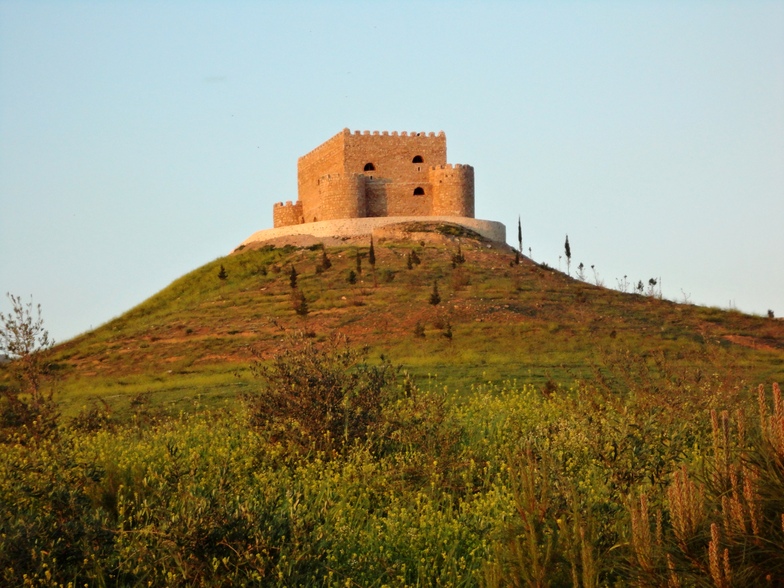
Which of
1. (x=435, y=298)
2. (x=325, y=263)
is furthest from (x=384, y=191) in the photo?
(x=435, y=298)

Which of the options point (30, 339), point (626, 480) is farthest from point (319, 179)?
point (626, 480)

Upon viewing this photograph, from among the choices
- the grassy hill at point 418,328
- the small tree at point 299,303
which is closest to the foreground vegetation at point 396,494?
the grassy hill at point 418,328

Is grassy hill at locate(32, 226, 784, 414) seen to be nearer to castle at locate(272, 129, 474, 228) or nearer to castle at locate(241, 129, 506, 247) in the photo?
castle at locate(241, 129, 506, 247)

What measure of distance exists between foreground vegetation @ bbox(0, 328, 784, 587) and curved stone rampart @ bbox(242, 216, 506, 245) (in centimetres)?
3034

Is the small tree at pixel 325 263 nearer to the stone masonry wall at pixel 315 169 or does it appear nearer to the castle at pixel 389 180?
the castle at pixel 389 180

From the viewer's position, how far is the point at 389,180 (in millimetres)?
46594

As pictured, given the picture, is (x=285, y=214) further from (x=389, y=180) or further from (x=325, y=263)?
(x=325, y=263)

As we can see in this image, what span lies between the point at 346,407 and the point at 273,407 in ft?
3.27

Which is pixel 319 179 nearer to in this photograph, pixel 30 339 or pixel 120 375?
pixel 120 375

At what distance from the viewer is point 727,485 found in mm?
4422

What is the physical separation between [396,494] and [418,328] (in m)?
17.6

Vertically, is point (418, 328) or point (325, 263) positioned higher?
point (325, 263)

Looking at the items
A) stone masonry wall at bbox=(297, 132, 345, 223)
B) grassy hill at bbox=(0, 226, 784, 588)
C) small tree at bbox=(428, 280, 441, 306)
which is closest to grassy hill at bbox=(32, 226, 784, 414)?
small tree at bbox=(428, 280, 441, 306)

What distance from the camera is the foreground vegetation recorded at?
4.29 meters
